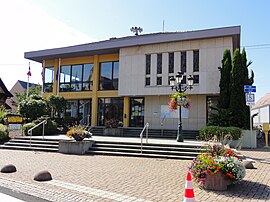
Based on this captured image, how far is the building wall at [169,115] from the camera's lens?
19250 millimetres

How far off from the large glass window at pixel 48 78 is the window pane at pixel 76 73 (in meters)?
2.58

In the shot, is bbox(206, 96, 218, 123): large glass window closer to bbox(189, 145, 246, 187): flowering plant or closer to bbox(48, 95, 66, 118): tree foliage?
bbox(48, 95, 66, 118): tree foliage

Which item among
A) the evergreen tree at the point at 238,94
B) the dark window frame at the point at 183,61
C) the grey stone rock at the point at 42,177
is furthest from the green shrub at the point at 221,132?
the grey stone rock at the point at 42,177

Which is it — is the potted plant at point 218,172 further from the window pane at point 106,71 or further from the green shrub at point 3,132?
the window pane at point 106,71

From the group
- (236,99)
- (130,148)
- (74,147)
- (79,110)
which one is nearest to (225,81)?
(236,99)

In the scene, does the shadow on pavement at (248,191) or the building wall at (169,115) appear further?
the building wall at (169,115)

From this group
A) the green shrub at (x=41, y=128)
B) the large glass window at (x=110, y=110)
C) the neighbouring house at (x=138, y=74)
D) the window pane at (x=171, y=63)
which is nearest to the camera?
the green shrub at (x=41, y=128)

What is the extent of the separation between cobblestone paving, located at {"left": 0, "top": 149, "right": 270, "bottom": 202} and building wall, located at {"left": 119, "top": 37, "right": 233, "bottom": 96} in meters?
9.58

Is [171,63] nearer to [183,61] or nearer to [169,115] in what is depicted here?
[183,61]

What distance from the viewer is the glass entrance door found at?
21.4 meters

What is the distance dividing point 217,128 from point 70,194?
10930mm


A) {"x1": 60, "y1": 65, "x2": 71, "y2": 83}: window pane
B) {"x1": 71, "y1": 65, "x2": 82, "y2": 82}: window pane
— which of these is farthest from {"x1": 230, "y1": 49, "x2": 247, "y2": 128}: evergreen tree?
{"x1": 60, "y1": 65, "x2": 71, "y2": 83}: window pane

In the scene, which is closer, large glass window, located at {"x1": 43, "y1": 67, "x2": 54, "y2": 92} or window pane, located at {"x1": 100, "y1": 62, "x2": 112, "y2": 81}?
window pane, located at {"x1": 100, "y1": 62, "x2": 112, "y2": 81}

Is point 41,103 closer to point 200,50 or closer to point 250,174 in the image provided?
point 200,50
